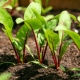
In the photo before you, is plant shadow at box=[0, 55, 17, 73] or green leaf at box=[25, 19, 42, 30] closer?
green leaf at box=[25, 19, 42, 30]

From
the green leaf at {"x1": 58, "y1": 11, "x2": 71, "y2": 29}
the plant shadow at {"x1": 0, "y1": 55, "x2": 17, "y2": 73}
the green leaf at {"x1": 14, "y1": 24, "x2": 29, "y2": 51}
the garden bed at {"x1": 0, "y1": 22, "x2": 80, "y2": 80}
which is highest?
the green leaf at {"x1": 58, "y1": 11, "x2": 71, "y2": 29}

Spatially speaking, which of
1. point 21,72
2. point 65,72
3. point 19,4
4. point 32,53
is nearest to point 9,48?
point 32,53

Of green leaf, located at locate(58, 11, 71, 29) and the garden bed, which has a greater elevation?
green leaf, located at locate(58, 11, 71, 29)

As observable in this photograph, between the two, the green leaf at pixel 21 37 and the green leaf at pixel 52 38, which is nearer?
the green leaf at pixel 52 38

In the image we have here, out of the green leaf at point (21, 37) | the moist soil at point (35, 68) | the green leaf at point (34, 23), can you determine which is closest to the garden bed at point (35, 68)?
the moist soil at point (35, 68)

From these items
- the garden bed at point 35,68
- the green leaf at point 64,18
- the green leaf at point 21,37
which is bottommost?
the garden bed at point 35,68

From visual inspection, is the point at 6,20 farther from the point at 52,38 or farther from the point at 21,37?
the point at 52,38

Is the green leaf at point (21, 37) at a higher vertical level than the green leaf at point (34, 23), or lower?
lower

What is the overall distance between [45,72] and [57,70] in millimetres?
74

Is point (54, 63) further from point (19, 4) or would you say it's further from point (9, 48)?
point (19, 4)

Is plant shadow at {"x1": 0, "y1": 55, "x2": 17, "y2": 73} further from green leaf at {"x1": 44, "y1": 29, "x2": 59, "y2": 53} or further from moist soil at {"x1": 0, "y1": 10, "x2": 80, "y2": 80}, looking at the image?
green leaf at {"x1": 44, "y1": 29, "x2": 59, "y2": 53}

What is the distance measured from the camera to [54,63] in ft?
4.83

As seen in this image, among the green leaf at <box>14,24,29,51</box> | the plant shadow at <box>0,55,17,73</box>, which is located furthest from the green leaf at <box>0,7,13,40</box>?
the plant shadow at <box>0,55,17,73</box>

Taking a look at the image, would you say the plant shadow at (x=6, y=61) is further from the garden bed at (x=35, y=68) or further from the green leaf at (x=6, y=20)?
the green leaf at (x=6, y=20)
